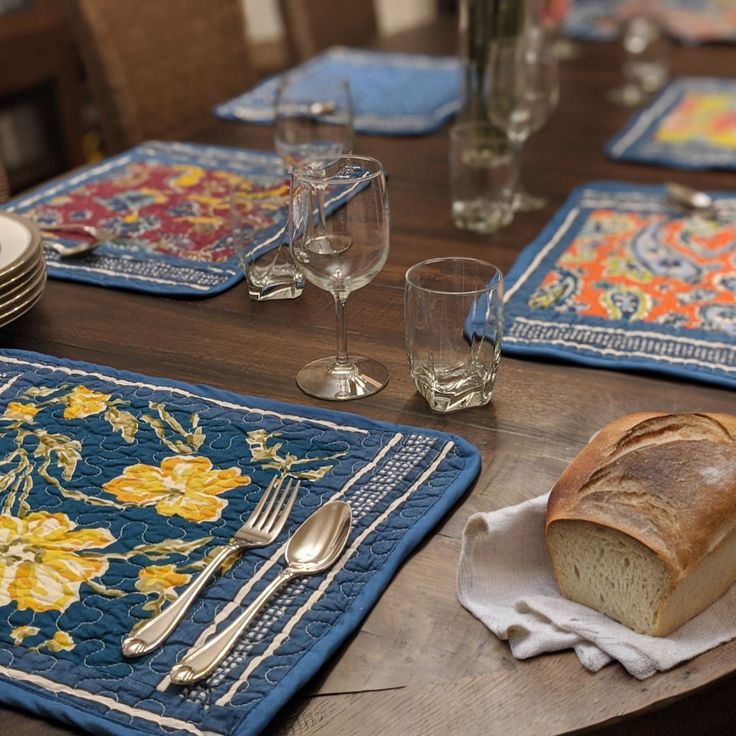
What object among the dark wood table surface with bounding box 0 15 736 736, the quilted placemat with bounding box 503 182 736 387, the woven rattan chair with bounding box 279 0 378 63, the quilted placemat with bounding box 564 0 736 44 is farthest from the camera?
the woven rattan chair with bounding box 279 0 378 63

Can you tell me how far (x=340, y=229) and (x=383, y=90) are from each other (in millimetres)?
1114

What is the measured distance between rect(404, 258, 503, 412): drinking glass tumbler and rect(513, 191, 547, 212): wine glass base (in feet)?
1.64

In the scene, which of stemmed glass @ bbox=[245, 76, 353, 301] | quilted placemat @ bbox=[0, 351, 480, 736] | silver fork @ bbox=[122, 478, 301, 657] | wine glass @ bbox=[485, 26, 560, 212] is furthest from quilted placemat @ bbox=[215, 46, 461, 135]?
silver fork @ bbox=[122, 478, 301, 657]

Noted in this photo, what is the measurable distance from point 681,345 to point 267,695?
626mm

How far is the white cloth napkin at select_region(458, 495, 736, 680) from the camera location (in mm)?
710

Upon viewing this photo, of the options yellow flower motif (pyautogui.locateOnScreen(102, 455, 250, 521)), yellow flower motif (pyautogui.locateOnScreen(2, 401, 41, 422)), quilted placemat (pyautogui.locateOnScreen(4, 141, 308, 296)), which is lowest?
quilted placemat (pyautogui.locateOnScreen(4, 141, 308, 296))

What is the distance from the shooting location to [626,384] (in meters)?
1.05

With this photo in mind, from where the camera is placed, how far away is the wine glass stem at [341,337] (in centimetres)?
101

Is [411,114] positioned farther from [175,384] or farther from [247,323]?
[175,384]

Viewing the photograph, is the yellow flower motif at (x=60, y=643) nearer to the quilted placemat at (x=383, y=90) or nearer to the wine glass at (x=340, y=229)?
the wine glass at (x=340, y=229)

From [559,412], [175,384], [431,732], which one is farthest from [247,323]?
[431,732]

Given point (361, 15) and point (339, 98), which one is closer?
point (339, 98)

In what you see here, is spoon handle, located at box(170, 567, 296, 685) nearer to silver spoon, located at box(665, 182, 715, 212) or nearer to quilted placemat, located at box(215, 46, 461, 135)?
silver spoon, located at box(665, 182, 715, 212)

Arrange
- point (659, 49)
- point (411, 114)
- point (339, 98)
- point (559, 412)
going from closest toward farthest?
Answer: point (559, 412) < point (339, 98) < point (411, 114) < point (659, 49)
